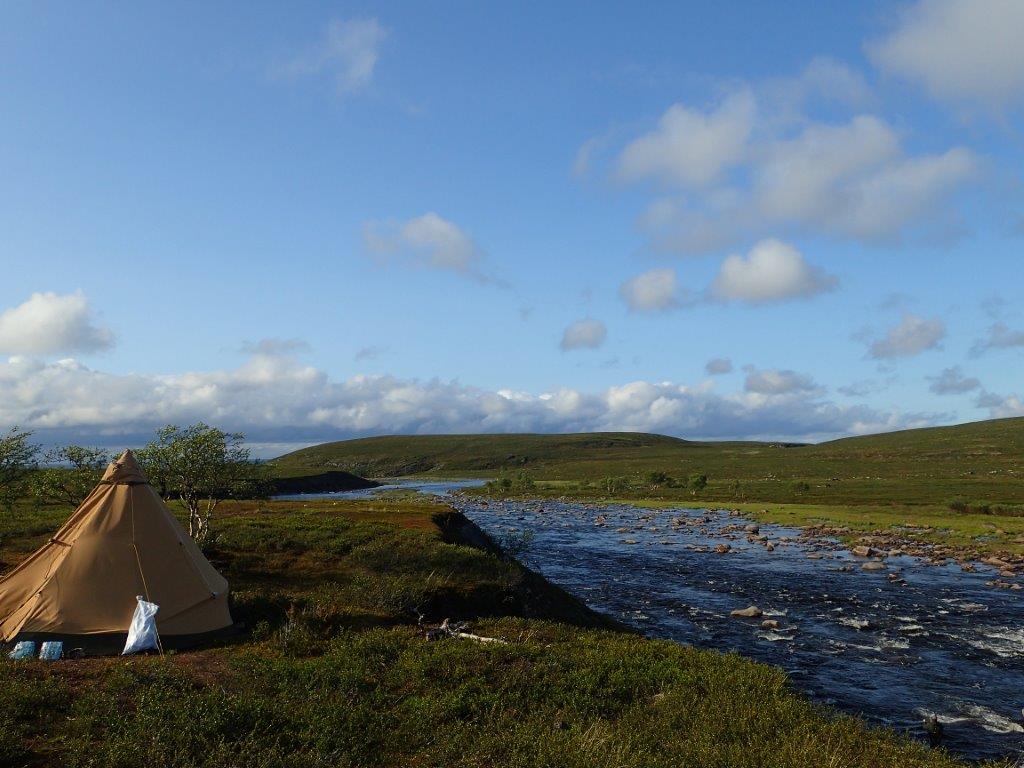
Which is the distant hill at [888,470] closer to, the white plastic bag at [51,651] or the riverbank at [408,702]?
the white plastic bag at [51,651]

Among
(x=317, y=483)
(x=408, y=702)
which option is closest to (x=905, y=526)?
(x=408, y=702)

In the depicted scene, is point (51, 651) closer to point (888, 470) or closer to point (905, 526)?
point (905, 526)

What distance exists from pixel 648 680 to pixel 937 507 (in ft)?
228

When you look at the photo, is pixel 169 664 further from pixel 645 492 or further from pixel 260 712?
pixel 645 492

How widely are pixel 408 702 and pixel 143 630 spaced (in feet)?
27.4

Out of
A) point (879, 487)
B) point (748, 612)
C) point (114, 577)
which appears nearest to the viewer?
point (114, 577)

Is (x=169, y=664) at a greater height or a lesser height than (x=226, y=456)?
lesser

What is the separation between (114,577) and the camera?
1767 cm

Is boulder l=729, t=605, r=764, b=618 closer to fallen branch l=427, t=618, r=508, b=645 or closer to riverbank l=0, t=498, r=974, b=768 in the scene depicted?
riverbank l=0, t=498, r=974, b=768

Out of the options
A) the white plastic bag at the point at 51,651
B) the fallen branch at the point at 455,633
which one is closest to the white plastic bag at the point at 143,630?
the white plastic bag at the point at 51,651

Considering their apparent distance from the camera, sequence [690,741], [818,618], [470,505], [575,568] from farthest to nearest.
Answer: [470,505] < [575,568] < [818,618] < [690,741]

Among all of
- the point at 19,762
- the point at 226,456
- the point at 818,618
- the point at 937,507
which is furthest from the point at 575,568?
the point at 937,507

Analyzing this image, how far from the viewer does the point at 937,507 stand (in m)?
68.6

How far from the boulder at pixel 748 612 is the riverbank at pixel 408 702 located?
1141 cm
